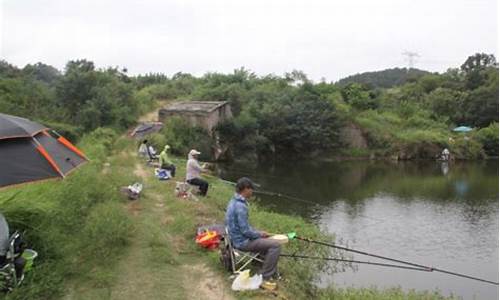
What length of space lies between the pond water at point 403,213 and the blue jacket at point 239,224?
3.79 m

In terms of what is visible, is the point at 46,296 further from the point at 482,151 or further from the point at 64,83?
the point at 482,151

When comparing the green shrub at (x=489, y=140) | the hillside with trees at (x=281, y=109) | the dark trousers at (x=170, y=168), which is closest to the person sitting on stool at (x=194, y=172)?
the dark trousers at (x=170, y=168)

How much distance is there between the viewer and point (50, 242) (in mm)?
6910

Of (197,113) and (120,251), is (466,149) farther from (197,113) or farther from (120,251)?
(120,251)

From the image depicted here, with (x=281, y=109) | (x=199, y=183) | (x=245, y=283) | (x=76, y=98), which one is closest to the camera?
(x=245, y=283)

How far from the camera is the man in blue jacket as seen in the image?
6.67 meters

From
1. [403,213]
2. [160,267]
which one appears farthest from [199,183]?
[403,213]

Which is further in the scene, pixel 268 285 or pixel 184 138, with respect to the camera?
pixel 184 138

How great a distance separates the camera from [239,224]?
674cm

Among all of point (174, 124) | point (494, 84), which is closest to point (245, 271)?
point (174, 124)

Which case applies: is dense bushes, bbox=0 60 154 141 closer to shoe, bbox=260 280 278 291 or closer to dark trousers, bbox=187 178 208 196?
dark trousers, bbox=187 178 208 196

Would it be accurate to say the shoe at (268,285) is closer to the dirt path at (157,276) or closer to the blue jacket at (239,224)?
the dirt path at (157,276)

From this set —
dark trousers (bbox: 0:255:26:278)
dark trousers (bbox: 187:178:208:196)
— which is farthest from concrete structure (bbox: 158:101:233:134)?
dark trousers (bbox: 0:255:26:278)

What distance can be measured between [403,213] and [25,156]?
1498 centimetres
